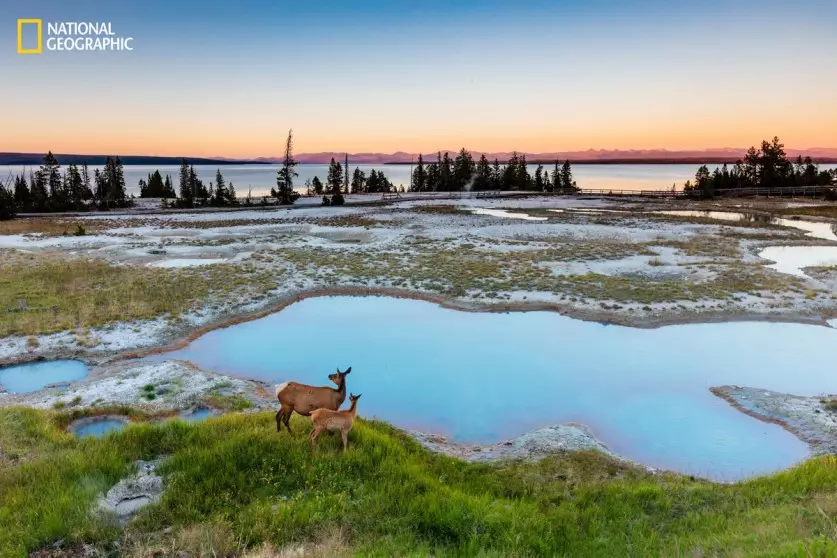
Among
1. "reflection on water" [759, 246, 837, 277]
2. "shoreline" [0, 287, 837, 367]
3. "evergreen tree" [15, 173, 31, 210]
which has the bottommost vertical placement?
"shoreline" [0, 287, 837, 367]

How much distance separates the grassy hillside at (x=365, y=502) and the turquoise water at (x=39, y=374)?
5.94 metres

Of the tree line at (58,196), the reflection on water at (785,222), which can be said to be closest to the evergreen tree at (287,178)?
the tree line at (58,196)

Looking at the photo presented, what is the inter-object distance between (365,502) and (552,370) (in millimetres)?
10771

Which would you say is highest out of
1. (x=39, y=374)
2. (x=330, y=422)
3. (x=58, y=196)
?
(x=58, y=196)

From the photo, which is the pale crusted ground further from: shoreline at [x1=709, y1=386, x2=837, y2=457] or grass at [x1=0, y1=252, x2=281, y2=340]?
shoreline at [x1=709, y1=386, x2=837, y2=457]

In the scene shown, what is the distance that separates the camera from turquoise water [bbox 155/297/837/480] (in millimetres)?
12562

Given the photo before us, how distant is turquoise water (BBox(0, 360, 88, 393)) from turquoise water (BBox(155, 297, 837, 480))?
2.91m

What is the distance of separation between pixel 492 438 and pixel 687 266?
2509cm

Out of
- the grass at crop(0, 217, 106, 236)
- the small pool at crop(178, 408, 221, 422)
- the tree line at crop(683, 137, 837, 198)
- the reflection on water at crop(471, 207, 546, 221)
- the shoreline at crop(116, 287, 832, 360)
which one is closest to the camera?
the small pool at crop(178, 408, 221, 422)

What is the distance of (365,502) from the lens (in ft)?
23.7

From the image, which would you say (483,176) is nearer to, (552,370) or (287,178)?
(287,178)

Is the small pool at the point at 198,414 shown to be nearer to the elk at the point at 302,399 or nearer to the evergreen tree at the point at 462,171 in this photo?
the elk at the point at 302,399

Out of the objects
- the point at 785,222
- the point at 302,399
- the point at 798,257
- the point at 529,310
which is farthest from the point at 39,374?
the point at 785,222

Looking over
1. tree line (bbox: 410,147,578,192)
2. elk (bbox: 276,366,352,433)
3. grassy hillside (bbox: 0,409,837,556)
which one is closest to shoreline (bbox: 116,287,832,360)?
grassy hillside (bbox: 0,409,837,556)
